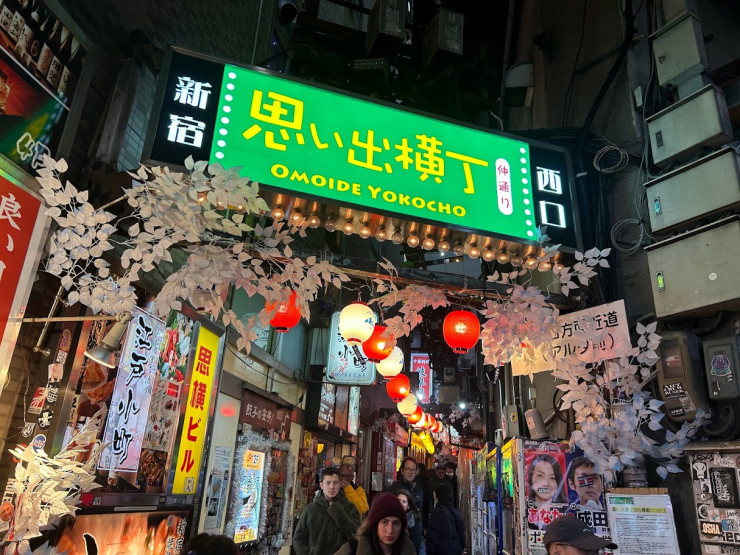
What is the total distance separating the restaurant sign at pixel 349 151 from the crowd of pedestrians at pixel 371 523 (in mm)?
3293

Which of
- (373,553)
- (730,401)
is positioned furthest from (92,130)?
(730,401)

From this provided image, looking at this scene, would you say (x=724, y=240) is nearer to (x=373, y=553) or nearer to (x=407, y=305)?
(x=407, y=305)

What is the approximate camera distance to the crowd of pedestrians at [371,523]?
484cm

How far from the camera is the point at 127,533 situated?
5.80 meters

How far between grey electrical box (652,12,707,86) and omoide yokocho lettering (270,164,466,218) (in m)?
3.88

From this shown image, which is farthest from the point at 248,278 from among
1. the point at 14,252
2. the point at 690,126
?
the point at 690,126

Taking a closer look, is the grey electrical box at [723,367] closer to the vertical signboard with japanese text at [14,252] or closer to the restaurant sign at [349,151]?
the restaurant sign at [349,151]

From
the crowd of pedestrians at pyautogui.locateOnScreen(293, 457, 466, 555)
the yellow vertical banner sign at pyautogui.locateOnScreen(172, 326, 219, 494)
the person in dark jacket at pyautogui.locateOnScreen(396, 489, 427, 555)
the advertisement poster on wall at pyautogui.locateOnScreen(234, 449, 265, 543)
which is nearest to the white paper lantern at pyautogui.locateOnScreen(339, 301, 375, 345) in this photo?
the crowd of pedestrians at pyautogui.locateOnScreen(293, 457, 466, 555)

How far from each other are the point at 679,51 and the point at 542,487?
632cm

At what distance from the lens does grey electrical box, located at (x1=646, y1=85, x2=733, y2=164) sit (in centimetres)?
623

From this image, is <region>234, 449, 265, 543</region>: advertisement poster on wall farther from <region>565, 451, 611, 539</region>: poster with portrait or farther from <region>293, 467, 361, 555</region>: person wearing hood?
<region>565, 451, 611, 539</region>: poster with portrait

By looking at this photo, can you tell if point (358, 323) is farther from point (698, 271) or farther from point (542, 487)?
point (698, 271)

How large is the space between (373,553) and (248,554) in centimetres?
774

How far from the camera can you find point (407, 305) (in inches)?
270
